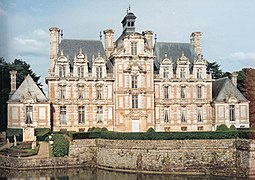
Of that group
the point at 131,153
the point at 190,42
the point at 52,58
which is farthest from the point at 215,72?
the point at 131,153

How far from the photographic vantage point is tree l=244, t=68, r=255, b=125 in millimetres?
43344

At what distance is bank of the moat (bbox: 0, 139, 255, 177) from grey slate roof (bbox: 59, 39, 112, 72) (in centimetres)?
1356

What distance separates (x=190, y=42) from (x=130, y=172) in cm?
2085

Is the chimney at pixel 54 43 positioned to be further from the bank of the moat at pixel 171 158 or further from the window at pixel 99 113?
the bank of the moat at pixel 171 158

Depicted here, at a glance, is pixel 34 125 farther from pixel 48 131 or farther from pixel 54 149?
pixel 54 149

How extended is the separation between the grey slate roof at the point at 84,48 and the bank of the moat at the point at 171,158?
44.5 feet

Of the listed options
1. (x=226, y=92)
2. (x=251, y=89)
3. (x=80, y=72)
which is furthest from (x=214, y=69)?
(x=80, y=72)

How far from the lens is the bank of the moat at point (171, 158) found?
26.2 meters

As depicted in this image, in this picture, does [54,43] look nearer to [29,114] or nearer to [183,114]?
[29,114]

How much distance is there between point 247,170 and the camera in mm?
24969

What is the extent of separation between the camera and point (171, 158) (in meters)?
27.0

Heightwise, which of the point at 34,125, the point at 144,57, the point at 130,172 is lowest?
the point at 130,172

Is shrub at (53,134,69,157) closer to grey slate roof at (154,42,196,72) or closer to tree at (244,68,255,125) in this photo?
grey slate roof at (154,42,196,72)

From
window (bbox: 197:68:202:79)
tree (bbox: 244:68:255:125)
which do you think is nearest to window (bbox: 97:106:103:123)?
window (bbox: 197:68:202:79)
